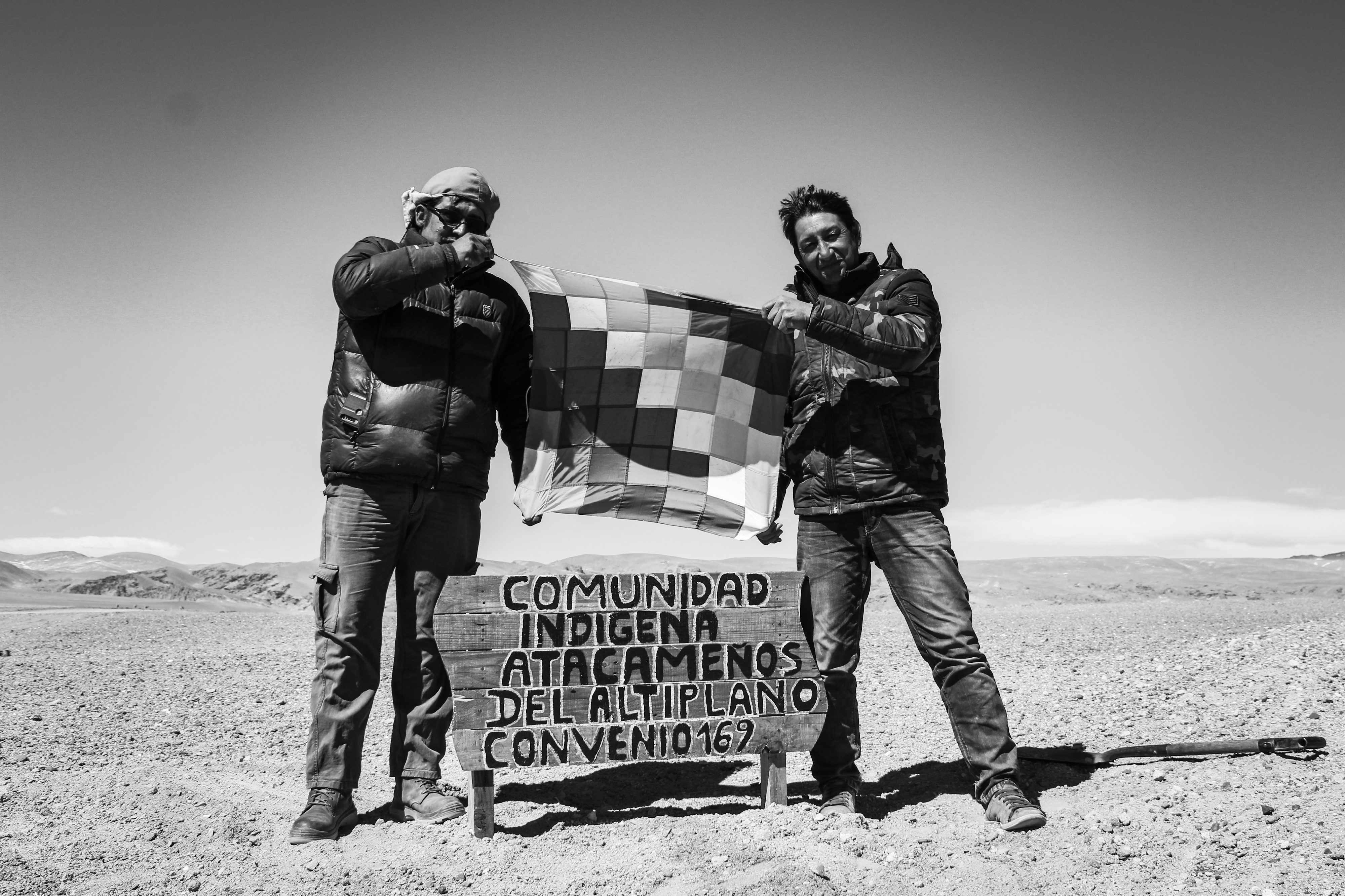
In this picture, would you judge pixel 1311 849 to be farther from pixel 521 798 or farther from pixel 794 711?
pixel 521 798

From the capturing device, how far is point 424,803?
4156mm

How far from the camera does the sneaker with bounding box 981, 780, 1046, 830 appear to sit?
373 centimetres

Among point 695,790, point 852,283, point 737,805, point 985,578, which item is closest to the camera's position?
point 737,805

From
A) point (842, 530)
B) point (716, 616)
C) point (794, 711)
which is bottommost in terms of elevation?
point (794, 711)

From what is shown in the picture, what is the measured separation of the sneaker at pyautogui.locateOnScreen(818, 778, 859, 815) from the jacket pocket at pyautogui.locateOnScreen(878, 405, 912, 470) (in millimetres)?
1394

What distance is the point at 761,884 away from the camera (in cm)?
333

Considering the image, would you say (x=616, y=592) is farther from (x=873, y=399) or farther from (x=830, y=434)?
(x=873, y=399)

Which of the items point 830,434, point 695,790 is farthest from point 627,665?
point 830,434

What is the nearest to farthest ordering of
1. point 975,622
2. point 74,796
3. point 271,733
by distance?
point 74,796, point 271,733, point 975,622

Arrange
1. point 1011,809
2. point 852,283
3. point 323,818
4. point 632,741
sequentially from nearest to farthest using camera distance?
point 1011,809 → point 323,818 → point 632,741 → point 852,283

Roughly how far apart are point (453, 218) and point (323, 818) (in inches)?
103

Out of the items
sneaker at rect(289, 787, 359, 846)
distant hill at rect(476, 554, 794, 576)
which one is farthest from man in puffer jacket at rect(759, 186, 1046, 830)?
distant hill at rect(476, 554, 794, 576)

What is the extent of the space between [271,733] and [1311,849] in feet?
17.8

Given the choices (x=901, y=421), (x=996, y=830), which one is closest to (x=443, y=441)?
(x=901, y=421)
